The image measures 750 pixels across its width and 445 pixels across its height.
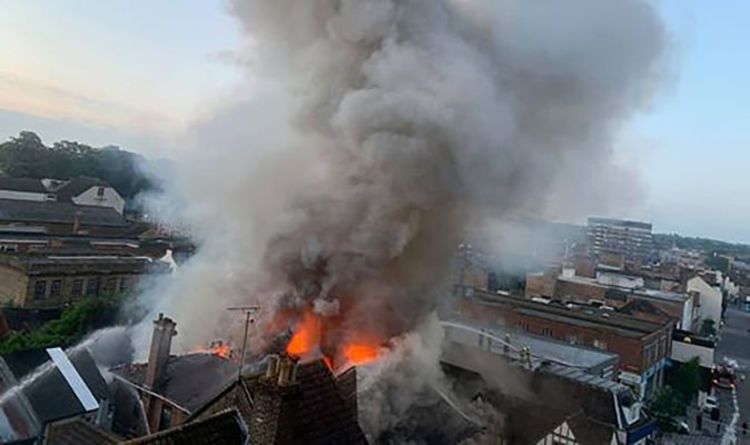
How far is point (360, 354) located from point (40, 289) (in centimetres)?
2112

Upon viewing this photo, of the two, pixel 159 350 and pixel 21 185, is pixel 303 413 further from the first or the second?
pixel 21 185

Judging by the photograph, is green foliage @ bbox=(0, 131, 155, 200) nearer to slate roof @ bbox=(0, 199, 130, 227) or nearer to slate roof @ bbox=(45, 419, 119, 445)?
slate roof @ bbox=(0, 199, 130, 227)

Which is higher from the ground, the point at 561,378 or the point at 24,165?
the point at 24,165

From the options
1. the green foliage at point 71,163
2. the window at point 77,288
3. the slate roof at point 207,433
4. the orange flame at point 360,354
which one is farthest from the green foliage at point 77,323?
the green foliage at point 71,163

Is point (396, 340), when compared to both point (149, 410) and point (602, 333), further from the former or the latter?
point (602, 333)

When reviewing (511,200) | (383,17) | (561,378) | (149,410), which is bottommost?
(149,410)

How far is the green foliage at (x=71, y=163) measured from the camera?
6600 centimetres

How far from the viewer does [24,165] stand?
66.0m

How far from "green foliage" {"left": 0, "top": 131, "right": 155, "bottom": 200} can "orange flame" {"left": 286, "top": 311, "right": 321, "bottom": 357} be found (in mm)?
59783

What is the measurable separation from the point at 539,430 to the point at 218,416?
13.4m

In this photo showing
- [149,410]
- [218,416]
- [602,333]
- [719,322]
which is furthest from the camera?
[719,322]

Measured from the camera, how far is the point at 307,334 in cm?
1839

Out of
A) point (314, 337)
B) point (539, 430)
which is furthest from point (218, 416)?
point (539, 430)

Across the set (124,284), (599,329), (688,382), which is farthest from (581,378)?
(124,284)
